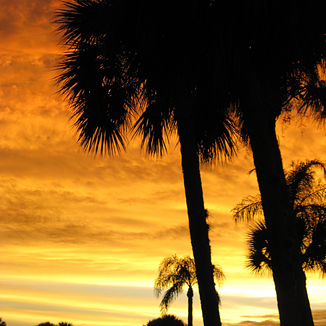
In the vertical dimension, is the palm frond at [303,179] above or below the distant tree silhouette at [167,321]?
above

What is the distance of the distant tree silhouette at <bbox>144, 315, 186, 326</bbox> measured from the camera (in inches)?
807

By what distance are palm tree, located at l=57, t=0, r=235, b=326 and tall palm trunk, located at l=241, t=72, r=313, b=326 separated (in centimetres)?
117

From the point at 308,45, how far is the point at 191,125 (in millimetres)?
2821

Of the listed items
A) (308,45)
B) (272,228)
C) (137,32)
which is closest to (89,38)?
(137,32)

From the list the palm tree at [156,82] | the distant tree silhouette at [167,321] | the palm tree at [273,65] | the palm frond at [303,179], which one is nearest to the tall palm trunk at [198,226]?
the palm tree at [156,82]

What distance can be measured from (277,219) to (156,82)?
3.61m

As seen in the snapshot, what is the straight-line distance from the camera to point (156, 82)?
8.46m

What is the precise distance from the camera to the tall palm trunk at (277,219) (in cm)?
636

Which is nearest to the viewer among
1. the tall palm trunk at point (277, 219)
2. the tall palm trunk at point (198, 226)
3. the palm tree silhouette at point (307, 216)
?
the tall palm trunk at point (277, 219)

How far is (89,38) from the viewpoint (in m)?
9.70

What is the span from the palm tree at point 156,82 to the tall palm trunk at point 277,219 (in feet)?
3.83

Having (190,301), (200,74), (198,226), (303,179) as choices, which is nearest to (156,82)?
(200,74)

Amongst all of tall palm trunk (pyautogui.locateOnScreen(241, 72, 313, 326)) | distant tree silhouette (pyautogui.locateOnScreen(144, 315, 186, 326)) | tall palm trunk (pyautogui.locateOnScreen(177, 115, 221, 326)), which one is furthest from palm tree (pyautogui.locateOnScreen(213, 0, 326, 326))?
distant tree silhouette (pyautogui.locateOnScreen(144, 315, 186, 326))

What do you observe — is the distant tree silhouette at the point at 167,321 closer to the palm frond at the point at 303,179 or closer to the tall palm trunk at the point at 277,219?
the palm frond at the point at 303,179
